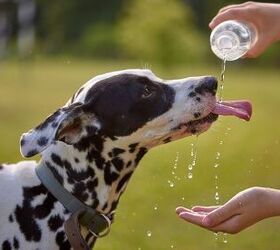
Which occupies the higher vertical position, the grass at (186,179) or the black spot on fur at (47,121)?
the black spot on fur at (47,121)

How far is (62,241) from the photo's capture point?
5.64 metres

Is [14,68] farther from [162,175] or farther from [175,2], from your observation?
[162,175]

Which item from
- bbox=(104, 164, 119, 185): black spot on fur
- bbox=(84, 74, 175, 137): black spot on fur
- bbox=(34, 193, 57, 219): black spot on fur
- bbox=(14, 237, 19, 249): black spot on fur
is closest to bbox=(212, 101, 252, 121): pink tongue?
bbox=(84, 74, 175, 137): black spot on fur

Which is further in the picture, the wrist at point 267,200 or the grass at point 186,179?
the grass at point 186,179

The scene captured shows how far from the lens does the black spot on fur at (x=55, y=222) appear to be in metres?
5.63

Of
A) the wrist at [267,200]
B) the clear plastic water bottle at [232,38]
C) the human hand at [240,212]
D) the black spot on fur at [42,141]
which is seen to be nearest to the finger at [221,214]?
the human hand at [240,212]

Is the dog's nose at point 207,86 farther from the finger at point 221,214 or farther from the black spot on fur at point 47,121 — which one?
the black spot on fur at point 47,121

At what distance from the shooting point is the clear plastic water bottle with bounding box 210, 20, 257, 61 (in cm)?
618

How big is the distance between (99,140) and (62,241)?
56cm

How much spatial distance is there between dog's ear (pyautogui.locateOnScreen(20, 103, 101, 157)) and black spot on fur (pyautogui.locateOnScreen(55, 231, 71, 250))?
474 millimetres

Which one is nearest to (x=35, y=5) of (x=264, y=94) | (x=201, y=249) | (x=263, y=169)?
(x=264, y=94)

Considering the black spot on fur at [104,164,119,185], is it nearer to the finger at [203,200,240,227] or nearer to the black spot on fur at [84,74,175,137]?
the black spot on fur at [84,74,175,137]

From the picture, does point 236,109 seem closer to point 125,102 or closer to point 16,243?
point 125,102

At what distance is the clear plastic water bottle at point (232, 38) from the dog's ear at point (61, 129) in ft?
3.03
